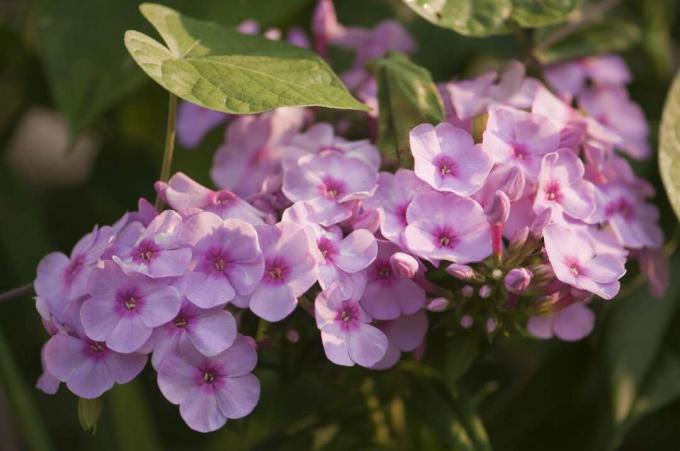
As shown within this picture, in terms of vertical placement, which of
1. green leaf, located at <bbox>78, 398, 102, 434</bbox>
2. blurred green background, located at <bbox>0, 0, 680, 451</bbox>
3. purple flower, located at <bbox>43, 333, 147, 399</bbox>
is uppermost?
purple flower, located at <bbox>43, 333, 147, 399</bbox>

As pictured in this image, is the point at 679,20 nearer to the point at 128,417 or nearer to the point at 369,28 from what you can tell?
the point at 369,28

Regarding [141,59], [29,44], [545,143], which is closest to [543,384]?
[545,143]

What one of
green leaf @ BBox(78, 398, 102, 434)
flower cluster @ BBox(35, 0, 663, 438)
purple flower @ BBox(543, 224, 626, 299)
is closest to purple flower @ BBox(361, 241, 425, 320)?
flower cluster @ BBox(35, 0, 663, 438)

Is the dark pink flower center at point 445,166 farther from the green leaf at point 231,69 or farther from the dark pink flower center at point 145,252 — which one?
the dark pink flower center at point 145,252

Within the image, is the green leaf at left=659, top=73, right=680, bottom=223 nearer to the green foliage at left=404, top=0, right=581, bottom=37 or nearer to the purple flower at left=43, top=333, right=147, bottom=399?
the green foliage at left=404, top=0, right=581, bottom=37

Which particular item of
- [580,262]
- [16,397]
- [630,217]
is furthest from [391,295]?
[16,397]

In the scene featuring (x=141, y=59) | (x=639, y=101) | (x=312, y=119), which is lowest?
(x=639, y=101)

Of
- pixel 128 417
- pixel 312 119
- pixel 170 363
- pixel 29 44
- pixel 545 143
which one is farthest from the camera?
pixel 29 44
